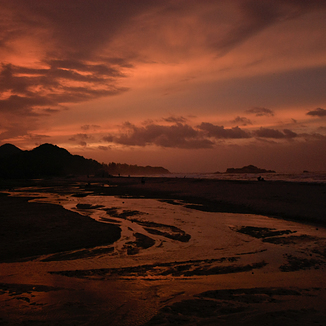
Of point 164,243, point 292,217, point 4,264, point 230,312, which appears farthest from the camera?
point 292,217

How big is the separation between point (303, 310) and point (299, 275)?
2452 mm

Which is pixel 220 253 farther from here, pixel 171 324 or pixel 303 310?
pixel 171 324

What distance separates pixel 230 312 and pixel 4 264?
7504 mm

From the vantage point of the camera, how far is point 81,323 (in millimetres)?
5492

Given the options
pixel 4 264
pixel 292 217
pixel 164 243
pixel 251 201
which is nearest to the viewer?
pixel 4 264

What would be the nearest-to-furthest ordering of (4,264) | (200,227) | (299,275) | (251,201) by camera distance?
(299,275)
(4,264)
(200,227)
(251,201)

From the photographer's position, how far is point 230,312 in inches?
237

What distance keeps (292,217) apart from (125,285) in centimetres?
1551

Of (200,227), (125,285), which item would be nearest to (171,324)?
(125,285)

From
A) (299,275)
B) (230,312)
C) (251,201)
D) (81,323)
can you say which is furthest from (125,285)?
(251,201)

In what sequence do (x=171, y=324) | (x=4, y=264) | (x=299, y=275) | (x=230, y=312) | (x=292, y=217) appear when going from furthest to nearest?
(x=292, y=217) < (x=4, y=264) < (x=299, y=275) < (x=230, y=312) < (x=171, y=324)

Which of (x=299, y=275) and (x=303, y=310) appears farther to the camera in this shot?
(x=299, y=275)

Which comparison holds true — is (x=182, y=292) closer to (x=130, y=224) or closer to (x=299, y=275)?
(x=299, y=275)

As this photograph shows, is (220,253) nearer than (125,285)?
No
